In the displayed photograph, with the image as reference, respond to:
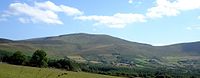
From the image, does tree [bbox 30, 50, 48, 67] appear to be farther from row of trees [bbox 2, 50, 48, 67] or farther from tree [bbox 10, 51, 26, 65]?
tree [bbox 10, 51, 26, 65]

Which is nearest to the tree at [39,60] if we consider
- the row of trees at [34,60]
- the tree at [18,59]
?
the row of trees at [34,60]

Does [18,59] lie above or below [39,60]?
above

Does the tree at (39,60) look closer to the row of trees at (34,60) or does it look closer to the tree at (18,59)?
the row of trees at (34,60)

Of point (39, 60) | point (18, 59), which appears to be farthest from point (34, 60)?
point (18, 59)

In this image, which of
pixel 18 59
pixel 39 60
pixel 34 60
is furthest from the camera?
pixel 18 59

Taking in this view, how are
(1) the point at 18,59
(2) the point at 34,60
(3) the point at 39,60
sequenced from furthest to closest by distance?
1. (1) the point at 18,59
2. (2) the point at 34,60
3. (3) the point at 39,60

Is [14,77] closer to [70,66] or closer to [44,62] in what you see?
[44,62]

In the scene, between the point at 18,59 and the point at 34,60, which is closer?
the point at 34,60

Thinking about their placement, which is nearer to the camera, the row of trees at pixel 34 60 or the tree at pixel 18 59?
the row of trees at pixel 34 60

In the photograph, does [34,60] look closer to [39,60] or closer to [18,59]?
[39,60]

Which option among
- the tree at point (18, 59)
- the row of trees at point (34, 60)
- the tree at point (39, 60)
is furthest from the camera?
the tree at point (18, 59)

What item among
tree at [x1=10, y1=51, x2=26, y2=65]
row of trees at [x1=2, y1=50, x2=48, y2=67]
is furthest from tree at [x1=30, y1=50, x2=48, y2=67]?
tree at [x1=10, y1=51, x2=26, y2=65]

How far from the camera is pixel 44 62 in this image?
108 metres

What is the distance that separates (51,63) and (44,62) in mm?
15114
